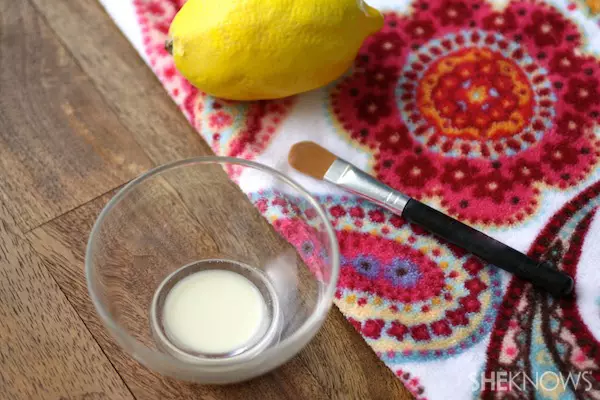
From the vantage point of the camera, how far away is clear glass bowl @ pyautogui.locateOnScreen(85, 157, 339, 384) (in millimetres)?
485

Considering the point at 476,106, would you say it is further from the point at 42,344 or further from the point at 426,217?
the point at 42,344

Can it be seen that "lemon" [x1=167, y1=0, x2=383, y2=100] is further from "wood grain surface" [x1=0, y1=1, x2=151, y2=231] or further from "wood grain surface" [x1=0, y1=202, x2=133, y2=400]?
"wood grain surface" [x1=0, y1=202, x2=133, y2=400]

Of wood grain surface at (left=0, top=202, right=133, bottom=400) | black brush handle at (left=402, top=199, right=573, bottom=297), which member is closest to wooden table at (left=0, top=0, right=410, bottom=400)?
wood grain surface at (left=0, top=202, right=133, bottom=400)

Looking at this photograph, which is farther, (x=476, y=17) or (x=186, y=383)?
(x=476, y=17)

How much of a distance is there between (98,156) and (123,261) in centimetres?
12

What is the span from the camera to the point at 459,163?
0.60 m

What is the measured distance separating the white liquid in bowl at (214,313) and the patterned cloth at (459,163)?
6cm

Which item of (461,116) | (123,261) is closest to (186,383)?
(123,261)

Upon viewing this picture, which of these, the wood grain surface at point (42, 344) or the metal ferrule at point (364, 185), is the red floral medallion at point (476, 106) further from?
the wood grain surface at point (42, 344)

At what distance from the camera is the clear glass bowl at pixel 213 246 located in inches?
19.1

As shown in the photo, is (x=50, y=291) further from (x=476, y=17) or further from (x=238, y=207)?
(x=476, y=17)

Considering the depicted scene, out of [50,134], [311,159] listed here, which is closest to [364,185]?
[311,159]

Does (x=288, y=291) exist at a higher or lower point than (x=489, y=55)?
lower

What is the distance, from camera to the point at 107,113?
62 cm
